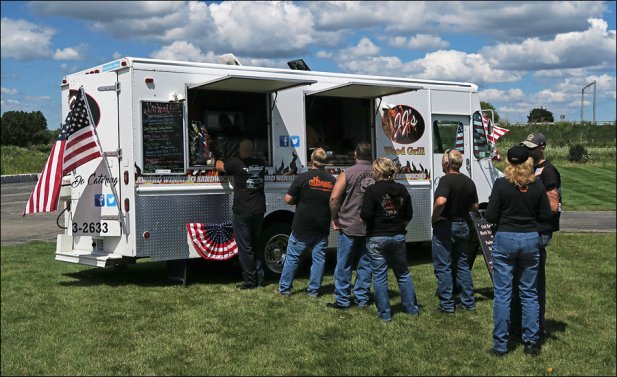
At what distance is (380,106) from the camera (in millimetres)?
10312

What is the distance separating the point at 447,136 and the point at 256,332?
567 cm

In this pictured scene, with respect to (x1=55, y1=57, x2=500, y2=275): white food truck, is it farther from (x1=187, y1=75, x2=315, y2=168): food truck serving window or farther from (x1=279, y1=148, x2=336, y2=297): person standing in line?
(x1=279, y1=148, x2=336, y2=297): person standing in line

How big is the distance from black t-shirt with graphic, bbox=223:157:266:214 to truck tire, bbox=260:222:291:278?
88cm

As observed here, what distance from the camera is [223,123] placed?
358 inches

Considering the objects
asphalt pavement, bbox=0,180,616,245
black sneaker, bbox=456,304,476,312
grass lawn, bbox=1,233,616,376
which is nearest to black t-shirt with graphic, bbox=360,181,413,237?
grass lawn, bbox=1,233,616,376

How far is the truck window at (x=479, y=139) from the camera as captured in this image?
11438mm

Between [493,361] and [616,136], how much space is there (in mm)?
2842

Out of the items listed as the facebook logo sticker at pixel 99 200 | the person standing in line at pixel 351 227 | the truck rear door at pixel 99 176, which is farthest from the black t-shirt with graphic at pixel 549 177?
the facebook logo sticker at pixel 99 200

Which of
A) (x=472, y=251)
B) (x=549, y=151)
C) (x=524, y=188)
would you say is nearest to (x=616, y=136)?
(x=549, y=151)

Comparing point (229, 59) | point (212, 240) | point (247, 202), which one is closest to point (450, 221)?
point (247, 202)

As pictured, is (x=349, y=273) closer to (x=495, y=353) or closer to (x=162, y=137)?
(x=495, y=353)

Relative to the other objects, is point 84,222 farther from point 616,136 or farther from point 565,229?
point 565,229

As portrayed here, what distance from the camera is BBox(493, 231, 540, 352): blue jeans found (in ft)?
19.5

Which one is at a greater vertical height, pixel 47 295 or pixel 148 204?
pixel 148 204
